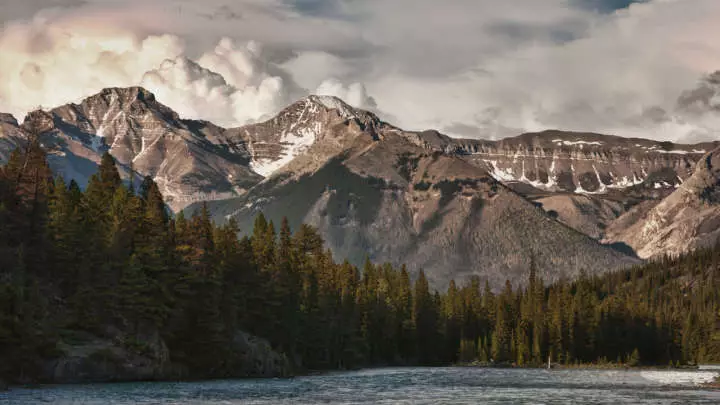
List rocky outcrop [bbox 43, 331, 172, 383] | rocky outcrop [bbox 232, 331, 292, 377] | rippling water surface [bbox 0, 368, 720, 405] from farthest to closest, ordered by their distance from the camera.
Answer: rocky outcrop [bbox 232, 331, 292, 377] → rocky outcrop [bbox 43, 331, 172, 383] → rippling water surface [bbox 0, 368, 720, 405]

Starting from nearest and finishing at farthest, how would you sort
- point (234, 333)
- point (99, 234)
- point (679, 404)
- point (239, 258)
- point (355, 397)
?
point (679, 404) < point (355, 397) < point (99, 234) < point (234, 333) < point (239, 258)

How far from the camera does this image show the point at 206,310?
456ft

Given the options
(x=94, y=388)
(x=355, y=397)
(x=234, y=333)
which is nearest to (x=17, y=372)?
(x=94, y=388)

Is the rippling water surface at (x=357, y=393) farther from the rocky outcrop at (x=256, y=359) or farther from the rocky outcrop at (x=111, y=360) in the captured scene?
the rocky outcrop at (x=256, y=359)

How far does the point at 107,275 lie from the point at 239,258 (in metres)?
39.8

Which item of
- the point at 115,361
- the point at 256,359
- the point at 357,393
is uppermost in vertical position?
the point at 256,359

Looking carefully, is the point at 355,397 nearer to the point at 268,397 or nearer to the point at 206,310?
the point at 268,397

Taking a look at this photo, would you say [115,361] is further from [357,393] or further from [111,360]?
[357,393]

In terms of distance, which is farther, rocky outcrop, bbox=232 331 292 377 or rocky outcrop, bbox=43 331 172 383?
rocky outcrop, bbox=232 331 292 377

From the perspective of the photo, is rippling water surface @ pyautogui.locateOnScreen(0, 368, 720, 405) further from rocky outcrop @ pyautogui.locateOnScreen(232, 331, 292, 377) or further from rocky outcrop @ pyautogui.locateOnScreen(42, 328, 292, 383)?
rocky outcrop @ pyautogui.locateOnScreen(232, 331, 292, 377)

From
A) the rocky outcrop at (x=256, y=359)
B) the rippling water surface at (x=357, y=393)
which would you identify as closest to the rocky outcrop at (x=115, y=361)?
the rocky outcrop at (x=256, y=359)

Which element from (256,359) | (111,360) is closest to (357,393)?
(111,360)

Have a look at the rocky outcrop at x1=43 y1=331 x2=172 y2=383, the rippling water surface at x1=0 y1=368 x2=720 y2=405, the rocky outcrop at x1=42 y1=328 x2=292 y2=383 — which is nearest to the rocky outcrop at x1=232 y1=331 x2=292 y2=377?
the rocky outcrop at x1=42 y1=328 x2=292 y2=383

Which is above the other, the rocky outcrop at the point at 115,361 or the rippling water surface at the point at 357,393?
the rocky outcrop at the point at 115,361
